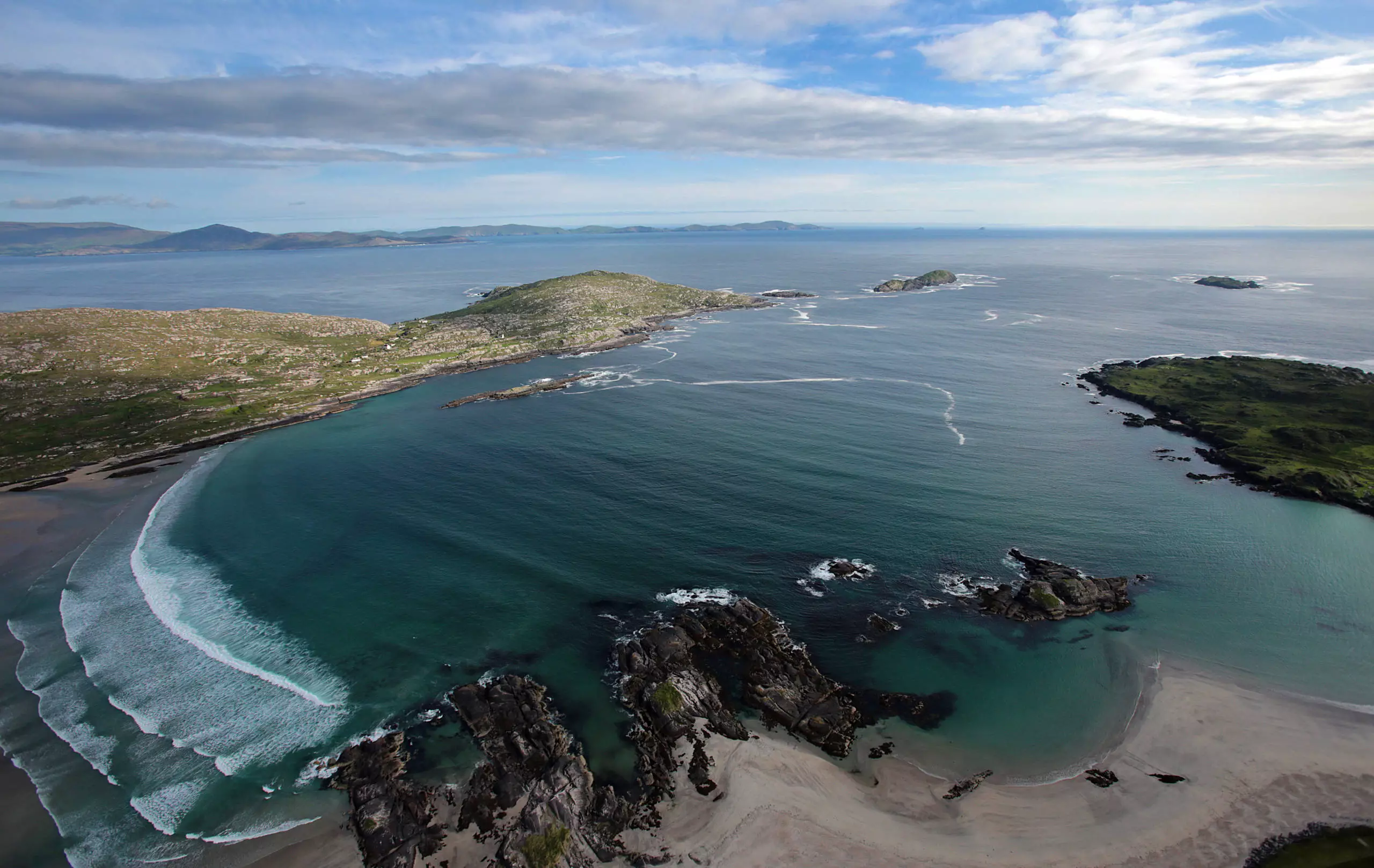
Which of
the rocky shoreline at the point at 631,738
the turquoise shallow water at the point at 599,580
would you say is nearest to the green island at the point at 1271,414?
the turquoise shallow water at the point at 599,580

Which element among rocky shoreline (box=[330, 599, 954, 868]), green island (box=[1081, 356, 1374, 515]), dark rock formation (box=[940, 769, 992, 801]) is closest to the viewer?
rocky shoreline (box=[330, 599, 954, 868])

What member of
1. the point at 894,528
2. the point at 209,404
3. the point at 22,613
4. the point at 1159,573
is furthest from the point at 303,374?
the point at 1159,573

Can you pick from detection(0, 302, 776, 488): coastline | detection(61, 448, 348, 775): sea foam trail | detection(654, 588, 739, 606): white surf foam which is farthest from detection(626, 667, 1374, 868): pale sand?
detection(0, 302, 776, 488): coastline

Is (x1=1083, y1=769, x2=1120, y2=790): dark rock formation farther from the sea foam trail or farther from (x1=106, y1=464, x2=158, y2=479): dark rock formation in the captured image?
(x1=106, y1=464, x2=158, y2=479): dark rock formation

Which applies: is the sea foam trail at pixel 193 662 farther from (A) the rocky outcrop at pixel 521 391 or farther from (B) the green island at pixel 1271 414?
(B) the green island at pixel 1271 414

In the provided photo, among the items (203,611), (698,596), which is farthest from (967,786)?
(203,611)

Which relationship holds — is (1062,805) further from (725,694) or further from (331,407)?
(331,407)
